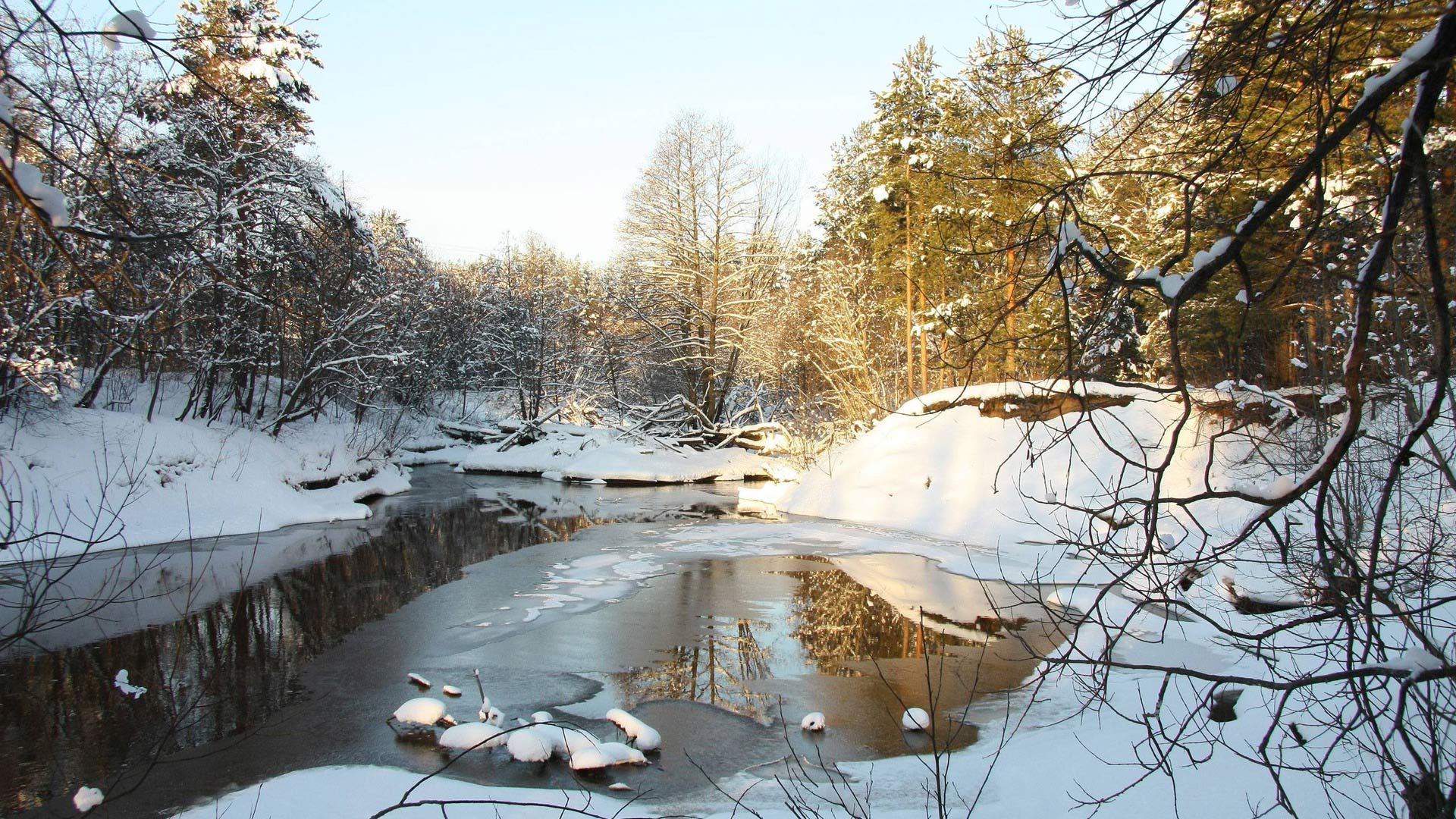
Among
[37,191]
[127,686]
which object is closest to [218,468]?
[127,686]

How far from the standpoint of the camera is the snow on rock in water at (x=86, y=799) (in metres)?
4.97

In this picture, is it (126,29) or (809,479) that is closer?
(126,29)

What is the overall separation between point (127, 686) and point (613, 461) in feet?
71.8

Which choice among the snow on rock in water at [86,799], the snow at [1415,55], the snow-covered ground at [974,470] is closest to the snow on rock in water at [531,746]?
the snow on rock in water at [86,799]

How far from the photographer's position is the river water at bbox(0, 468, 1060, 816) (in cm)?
592

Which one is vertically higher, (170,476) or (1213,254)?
(1213,254)

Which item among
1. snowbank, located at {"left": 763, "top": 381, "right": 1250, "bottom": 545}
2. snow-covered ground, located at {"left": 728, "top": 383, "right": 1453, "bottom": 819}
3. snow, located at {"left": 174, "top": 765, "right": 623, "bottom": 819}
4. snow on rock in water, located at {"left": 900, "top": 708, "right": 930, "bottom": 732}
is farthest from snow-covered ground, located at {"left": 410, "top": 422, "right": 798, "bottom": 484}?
snow, located at {"left": 174, "top": 765, "right": 623, "bottom": 819}

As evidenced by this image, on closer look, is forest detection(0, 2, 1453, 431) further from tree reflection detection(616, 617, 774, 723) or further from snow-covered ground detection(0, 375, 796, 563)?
tree reflection detection(616, 617, 774, 723)

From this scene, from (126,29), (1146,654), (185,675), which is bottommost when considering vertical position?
(185,675)

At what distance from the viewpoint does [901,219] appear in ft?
83.5

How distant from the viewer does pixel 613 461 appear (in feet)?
96.5

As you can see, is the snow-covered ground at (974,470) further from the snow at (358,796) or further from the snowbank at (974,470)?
the snow at (358,796)

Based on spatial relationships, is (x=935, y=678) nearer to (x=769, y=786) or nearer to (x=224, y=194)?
(x=769, y=786)

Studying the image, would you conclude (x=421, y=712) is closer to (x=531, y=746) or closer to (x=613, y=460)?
(x=531, y=746)
